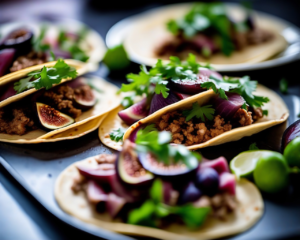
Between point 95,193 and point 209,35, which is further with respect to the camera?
point 209,35

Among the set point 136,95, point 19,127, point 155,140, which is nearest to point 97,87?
point 136,95

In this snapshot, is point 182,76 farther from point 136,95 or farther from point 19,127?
point 19,127

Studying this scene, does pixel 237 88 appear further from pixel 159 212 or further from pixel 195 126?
pixel 159 212

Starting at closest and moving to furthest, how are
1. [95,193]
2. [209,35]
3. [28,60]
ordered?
[95,193], [28,60], [209,35]

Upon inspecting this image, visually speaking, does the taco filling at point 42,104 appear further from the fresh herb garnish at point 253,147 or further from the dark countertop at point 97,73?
the fresh herb garnish at point 253,147

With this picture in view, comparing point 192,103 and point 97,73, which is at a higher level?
point 192,103

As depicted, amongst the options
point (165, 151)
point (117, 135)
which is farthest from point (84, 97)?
point (165, 151)

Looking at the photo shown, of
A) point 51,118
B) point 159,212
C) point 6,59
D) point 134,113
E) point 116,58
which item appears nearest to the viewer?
point 159,212
